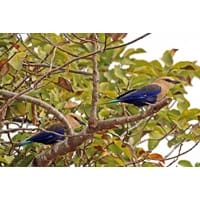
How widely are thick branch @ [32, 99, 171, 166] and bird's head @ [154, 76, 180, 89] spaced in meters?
0.06

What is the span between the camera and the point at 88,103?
1904 mm

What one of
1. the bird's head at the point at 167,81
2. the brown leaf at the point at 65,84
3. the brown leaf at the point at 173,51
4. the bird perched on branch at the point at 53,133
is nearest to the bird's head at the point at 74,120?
the bird perched on branch at the point at 53,133

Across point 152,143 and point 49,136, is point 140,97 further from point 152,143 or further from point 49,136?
point 49,136

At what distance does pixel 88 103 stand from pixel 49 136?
205mm

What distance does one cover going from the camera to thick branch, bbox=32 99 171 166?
190cm

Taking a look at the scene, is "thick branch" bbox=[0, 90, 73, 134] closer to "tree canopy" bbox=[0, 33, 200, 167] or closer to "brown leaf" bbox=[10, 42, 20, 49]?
"tree canopy" bbox=[0, 33, 200, 167]

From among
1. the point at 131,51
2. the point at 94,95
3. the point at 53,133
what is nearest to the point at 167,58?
the point at 131,51

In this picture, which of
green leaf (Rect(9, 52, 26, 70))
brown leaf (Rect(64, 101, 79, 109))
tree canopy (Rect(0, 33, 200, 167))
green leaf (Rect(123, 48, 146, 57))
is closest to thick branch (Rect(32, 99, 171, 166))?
tree canopy (Rect(0, 33, 200, 167))

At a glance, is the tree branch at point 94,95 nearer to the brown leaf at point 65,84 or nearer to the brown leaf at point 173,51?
the brown leaf at point 65,84

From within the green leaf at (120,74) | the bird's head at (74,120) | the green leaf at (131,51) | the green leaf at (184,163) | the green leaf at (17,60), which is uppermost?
the green leaf at (131,51)

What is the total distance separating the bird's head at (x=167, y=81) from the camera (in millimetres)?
1878
